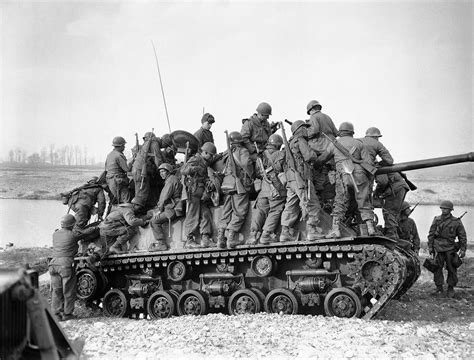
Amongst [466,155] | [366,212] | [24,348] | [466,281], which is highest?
[466,155]

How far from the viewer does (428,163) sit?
35.9 ft

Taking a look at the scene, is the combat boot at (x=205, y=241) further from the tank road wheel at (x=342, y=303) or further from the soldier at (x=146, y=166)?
the tank road wheel at (x=342, y=303)

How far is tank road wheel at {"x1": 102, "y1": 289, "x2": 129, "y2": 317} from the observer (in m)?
12.5

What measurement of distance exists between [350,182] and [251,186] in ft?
6.98

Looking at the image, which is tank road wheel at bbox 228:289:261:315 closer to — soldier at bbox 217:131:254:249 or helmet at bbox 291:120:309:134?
soldier at bbox 217:131:254:249

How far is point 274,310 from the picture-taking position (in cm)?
1120

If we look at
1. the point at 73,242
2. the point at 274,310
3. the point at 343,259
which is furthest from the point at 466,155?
the point at 73,242

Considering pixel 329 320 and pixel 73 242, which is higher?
pixel 73 242

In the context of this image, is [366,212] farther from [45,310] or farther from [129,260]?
[45,310]

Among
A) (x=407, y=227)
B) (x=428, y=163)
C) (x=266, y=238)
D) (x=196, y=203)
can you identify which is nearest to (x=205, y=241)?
(x=196, y=203)

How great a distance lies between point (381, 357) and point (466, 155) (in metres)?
4.40

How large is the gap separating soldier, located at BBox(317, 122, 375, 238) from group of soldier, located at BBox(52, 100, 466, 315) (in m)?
0.02

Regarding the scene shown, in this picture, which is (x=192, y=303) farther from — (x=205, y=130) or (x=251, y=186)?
(x=205, y=130)

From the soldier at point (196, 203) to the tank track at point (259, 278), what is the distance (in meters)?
0.42
